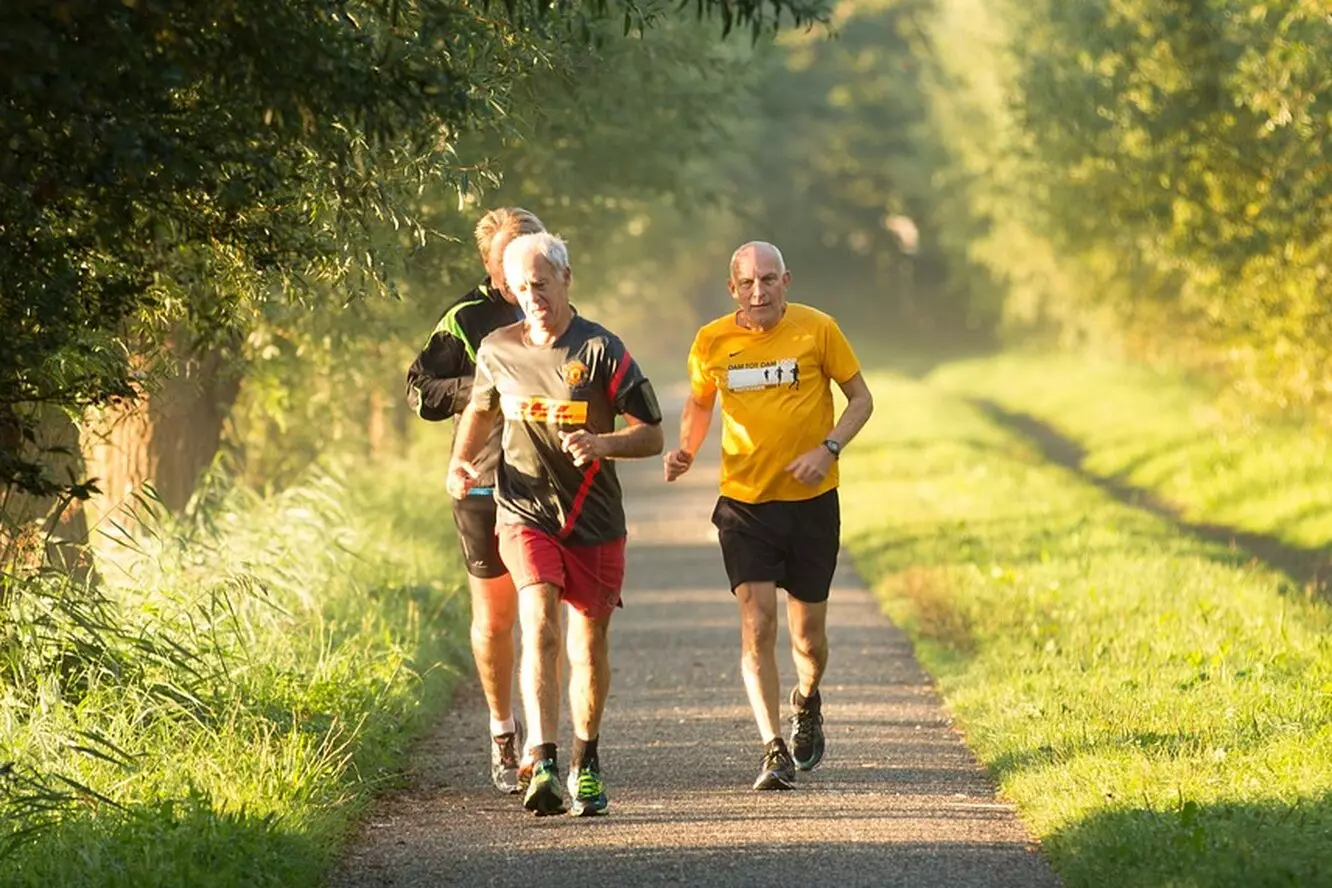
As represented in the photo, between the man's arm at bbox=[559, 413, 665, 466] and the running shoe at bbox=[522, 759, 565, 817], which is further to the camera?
the running shoe at bbox=[522, 759, 565, 817]

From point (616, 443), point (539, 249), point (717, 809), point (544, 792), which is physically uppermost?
point (539, 249)

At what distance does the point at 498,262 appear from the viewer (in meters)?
8.30

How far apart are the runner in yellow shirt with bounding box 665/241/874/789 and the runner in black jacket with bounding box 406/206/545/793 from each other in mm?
780

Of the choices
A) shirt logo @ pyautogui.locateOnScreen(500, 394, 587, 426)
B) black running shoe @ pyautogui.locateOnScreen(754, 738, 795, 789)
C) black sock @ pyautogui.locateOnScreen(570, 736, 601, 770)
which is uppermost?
shirt logo @ pyautogui.locateOnScreen(500, 394, 587, 426)

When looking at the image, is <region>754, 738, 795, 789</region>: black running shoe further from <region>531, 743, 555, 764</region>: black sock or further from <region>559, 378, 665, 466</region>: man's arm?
<region>559, 378, 665, 466</region>: man's arm

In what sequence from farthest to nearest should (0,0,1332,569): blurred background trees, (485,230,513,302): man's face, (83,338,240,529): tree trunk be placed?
(83,338,240,529): tree trunk, (485,230,513,302): man's face, (0,0,1332,569): blurred background trees

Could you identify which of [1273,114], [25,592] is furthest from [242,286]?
[1273,114]

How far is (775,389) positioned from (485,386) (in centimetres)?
121

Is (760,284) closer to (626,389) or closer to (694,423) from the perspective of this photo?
(694,423)

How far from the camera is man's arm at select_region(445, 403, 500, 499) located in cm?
810

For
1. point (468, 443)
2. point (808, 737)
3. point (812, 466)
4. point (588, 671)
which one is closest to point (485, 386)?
point (468, 443)

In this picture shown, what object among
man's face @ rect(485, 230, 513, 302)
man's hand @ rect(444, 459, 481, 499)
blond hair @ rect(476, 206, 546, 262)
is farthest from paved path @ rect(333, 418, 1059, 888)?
blond hair @ rect(476, 206, 546, 262)

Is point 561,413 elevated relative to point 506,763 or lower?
elevated

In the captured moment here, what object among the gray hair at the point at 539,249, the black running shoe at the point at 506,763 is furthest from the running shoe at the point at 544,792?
the gray hair at the point at 539,249
